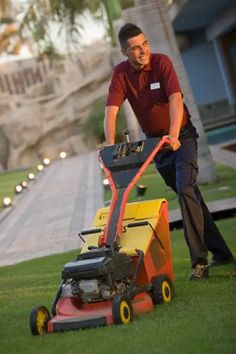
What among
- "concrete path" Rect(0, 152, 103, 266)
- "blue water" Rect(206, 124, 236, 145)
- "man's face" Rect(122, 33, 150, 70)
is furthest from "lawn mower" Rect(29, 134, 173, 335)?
"blue water" Rect(206, 124, 236, 145)

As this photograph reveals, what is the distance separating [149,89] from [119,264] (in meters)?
1.35

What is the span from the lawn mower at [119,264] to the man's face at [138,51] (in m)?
0.57

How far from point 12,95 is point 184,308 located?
119 ft

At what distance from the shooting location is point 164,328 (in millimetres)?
5051

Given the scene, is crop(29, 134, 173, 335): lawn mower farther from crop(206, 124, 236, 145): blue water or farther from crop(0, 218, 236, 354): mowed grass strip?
crop(206, 124, 236, 145): blue water

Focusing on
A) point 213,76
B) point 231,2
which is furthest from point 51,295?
point 213,76

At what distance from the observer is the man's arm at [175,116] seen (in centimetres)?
596

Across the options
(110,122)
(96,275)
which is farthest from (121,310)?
(110,122)

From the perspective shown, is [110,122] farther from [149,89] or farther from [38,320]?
[38,320]

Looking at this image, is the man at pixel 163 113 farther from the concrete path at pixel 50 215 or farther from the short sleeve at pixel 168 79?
the concrete path at pixel 50 215

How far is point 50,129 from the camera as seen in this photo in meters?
40.5

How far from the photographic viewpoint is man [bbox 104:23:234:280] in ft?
20.0

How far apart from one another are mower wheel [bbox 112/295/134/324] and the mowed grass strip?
0.05 metres

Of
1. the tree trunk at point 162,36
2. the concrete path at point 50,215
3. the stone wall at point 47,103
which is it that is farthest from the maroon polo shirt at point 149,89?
the stone wall at point 47,103
